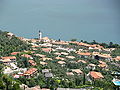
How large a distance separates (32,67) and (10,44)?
11.5ft

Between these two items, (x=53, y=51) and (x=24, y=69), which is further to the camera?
(x=53, y=51)

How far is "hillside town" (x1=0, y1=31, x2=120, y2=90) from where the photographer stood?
10.1 meters

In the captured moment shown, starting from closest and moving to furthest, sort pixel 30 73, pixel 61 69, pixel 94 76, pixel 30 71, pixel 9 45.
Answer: pixel 30 73 < pixel 30 71 < pixel 94 76 < pixel 61 69 < pixel 9 45

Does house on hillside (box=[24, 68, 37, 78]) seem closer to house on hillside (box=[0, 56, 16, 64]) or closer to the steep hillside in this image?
house on hillside (box=[0, 56, 16, 64])

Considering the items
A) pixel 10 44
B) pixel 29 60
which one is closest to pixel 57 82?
pixel 29 60

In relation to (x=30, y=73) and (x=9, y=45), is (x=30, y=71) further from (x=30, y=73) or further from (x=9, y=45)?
(x=9, y=45)

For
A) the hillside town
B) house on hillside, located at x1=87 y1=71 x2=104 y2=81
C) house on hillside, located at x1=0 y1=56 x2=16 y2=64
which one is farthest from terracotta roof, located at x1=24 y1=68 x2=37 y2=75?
house on hillside, located at x1=87 y1=71 x2=104 y2=81

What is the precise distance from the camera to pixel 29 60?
1282 cm

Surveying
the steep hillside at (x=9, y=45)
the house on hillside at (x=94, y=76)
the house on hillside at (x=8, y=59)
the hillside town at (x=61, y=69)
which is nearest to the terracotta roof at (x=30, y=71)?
the hillside town at (x=61, y=69)

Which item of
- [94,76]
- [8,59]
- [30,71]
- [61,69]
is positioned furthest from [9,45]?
[94,76]

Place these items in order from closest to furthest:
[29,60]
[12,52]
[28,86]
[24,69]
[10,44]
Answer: [28,86], [24,69], [29,60], [12,52], [10,44]

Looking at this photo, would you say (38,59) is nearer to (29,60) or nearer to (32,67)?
(29,60)

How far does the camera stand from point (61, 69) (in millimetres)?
12367

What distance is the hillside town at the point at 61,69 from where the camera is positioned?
1005cm
